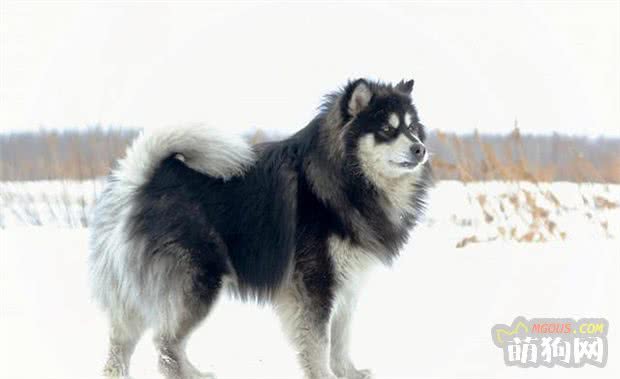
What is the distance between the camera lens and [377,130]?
4469 mm

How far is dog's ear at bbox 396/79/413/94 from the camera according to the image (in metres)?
4.77

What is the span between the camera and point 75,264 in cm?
716

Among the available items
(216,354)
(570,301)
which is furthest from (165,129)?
(570,301)

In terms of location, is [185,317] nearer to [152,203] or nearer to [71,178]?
[152,203]

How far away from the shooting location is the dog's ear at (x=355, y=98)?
449 centimetres

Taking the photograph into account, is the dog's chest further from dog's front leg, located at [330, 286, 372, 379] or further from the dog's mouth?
the dog's mouth

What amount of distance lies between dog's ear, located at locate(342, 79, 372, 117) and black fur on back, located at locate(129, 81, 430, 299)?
0.01 meters

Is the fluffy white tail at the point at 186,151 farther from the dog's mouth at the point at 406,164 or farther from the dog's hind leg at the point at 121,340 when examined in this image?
the dog's mouth at the point at 406,164

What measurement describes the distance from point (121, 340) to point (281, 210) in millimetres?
1289

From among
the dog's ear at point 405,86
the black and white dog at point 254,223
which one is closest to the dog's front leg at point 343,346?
the black and white dog at point 254,223

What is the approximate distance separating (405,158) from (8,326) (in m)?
3.49

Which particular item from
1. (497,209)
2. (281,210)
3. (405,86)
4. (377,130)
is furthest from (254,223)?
(497,209)

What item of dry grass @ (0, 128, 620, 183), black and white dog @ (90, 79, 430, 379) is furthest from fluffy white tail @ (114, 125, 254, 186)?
dry grass @ (0, 128, 620, 183)

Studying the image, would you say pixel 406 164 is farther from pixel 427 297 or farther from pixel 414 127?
pixel 427 297
